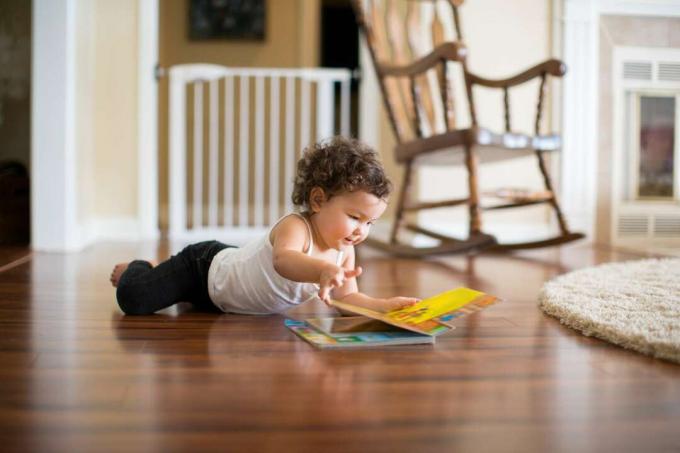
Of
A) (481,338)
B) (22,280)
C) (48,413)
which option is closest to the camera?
(48,413)

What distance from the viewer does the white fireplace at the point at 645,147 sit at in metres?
3.34

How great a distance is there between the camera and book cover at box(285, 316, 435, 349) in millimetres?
1049

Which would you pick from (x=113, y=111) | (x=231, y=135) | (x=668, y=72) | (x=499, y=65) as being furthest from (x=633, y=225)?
(x=113, y=111)

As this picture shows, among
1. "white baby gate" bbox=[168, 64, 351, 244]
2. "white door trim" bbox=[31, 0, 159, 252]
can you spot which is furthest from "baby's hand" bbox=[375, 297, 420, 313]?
"white baby gate" bbox=[168, 64, 351, 244]

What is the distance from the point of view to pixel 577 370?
0.93 m

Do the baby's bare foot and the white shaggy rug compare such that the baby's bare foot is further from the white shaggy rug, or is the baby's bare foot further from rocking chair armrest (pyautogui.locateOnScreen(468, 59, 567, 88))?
rocking chair armrest (pyautogui.locateOnScreen(468, 59, 567, 88))

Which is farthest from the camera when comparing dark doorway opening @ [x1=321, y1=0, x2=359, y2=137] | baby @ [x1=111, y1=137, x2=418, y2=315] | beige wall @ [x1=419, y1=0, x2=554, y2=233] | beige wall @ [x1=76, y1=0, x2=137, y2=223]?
dark doorway opening @ [x1=321, y1=0, x2=359, y2=137]

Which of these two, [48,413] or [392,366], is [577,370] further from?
[48,413]

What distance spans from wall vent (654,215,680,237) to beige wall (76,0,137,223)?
7.93 ft

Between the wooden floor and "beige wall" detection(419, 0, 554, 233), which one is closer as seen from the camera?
the wooden floor

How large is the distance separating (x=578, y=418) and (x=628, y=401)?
0.31 feet

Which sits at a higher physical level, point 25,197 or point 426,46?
point 426,46

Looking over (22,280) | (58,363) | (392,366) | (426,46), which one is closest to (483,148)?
(426,46)

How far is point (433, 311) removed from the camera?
3.67ft
